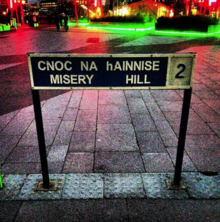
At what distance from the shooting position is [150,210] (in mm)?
2324

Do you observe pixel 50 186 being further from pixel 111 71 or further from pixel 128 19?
pixel 128 19

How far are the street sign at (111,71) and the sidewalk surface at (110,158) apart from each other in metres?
1.23

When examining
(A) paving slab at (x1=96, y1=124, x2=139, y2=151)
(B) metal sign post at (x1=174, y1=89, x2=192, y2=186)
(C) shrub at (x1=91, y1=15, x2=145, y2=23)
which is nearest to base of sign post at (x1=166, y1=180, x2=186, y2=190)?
(B) metal sign post at (x1=174, y1=89, x2=192, y2=186)

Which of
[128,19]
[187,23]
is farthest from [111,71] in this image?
[128,19]

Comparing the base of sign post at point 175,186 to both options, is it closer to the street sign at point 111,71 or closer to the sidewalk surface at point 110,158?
the sidewalk surface at point 110,158

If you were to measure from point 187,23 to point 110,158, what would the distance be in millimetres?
20506

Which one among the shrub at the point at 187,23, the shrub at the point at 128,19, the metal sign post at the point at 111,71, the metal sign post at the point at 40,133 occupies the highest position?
the shrub at the point at 128,19

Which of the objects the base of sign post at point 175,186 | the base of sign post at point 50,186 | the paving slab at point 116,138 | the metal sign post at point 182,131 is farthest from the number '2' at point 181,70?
the base of sign post at point 50,186

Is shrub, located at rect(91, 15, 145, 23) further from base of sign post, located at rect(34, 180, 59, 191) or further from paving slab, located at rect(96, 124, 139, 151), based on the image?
base of sign post, located at rect(34, 180, 59, 191)

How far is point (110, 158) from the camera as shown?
321cm

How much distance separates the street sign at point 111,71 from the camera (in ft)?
6.79

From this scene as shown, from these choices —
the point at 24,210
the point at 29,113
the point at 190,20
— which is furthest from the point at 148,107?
the point at 190,20

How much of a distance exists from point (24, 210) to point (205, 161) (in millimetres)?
2364

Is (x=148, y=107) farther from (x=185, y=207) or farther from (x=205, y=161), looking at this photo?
(x=185, y=207)
